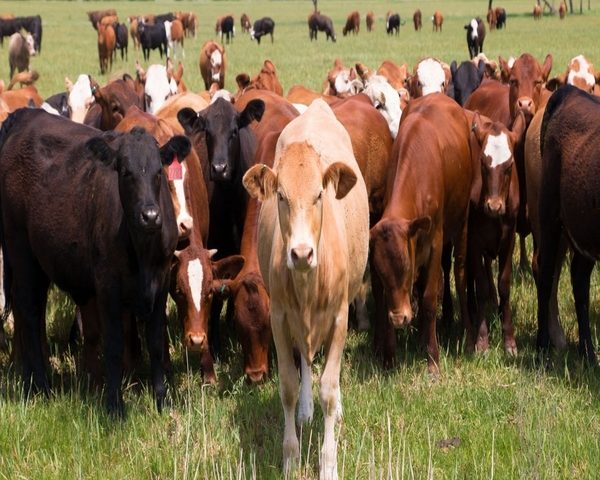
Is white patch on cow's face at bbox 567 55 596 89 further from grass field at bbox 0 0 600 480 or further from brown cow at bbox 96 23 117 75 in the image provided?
brown cow at bbox 96 23 117 75

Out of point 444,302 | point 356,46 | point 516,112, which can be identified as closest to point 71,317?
point 444,302

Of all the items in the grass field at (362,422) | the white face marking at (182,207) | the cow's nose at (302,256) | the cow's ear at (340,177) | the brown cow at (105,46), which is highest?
the cow's ear at (340,177)

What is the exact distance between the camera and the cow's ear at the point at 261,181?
5.05 metres

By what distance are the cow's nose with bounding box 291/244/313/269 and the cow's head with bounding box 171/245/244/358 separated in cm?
210

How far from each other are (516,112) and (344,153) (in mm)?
3506

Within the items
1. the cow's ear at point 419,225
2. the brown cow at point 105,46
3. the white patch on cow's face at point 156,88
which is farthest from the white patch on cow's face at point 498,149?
the brown cow at point 105,46

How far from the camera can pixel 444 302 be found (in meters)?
8.31

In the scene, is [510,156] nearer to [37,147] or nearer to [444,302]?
[444,302]

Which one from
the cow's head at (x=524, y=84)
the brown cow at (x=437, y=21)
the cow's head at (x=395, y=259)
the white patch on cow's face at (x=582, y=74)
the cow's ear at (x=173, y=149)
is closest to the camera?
the cow's ear at (x=173, y=149)

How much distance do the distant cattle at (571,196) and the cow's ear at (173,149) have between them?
2627mm

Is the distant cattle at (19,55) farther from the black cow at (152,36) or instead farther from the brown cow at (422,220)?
the brown cow at (422,220)

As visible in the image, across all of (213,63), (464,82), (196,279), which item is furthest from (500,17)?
(196,279)

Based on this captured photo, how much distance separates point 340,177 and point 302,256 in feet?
2.28

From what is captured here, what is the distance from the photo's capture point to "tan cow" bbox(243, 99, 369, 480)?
16.2 ft
